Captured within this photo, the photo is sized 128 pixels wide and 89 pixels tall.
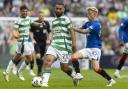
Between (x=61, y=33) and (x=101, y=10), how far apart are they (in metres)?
19.8

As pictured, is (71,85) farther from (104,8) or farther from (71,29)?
(104,8)

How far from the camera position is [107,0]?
3941 cm

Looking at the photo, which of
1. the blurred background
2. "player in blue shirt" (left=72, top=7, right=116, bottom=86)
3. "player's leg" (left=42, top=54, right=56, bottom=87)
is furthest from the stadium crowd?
"player's leg" (left=42, top=54, right=56, bottom=87)

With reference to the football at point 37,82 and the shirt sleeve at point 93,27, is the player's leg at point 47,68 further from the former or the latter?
the shirt sleeve at point 93,27

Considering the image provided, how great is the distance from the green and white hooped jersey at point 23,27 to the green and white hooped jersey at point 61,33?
13.6 ft

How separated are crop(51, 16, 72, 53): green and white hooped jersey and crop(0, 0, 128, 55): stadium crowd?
16.5m

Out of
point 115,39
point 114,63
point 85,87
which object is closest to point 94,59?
point 85,87

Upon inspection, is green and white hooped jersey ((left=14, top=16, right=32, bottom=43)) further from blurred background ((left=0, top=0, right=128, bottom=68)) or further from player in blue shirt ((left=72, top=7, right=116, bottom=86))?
blurred background ((left=0, top=0, right=128, bottom=68))

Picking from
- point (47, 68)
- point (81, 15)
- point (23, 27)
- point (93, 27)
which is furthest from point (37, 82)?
point (81, 15)

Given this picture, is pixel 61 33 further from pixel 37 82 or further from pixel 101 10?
pixel 101 10

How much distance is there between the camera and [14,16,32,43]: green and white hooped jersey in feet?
77.4

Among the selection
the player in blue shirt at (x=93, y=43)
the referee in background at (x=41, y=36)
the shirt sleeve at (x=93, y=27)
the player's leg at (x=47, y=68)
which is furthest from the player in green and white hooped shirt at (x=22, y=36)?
the player's leg at (x=47, y=68)

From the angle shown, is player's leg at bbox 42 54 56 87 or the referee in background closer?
player's leg at bbox 42 54 56 87

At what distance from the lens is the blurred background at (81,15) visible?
34.0m
